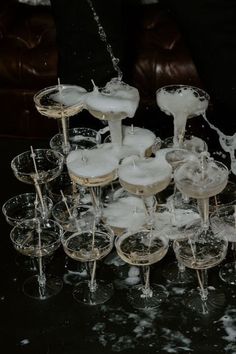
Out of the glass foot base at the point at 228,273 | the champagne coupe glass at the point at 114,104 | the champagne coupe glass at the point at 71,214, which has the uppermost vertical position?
the champagne coupe glass at the point at 114,104

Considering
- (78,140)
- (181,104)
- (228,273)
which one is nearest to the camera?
(228,273)

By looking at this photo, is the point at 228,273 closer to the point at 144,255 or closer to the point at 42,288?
the point at 144,255

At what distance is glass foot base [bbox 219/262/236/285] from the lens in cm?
132

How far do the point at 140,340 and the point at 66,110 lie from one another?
0.60 metres

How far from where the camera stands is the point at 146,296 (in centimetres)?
129

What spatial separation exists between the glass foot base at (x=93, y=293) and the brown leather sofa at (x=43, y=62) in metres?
1.19

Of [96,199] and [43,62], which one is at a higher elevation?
[96,199]

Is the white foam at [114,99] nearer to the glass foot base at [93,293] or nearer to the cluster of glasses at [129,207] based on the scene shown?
the cluster of glasses at [129,207]

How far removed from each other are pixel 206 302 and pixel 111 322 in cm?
18

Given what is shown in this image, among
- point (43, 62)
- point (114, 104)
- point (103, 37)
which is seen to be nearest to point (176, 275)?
point (114, 104)

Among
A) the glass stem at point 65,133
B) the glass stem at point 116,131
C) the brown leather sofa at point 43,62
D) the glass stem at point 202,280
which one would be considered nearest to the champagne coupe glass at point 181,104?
the glass stem at point 116,131

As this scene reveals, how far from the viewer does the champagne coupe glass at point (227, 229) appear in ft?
4.37

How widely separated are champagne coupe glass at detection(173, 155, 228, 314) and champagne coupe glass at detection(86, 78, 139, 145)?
0.67 ft

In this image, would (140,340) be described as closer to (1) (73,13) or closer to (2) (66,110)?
(2) (66,110)
